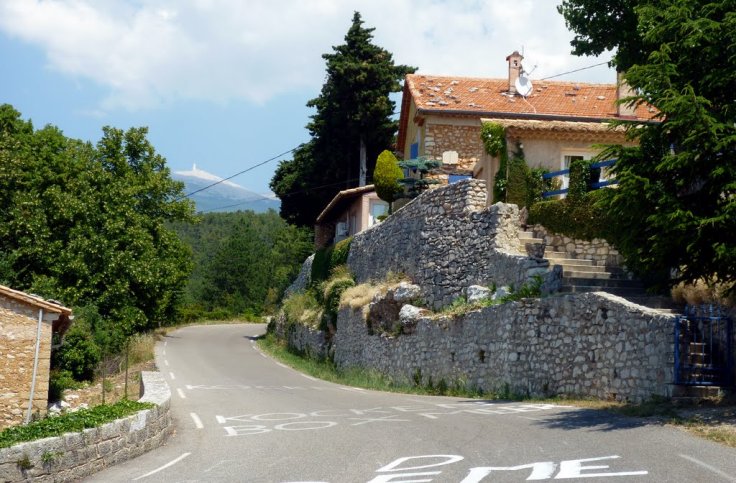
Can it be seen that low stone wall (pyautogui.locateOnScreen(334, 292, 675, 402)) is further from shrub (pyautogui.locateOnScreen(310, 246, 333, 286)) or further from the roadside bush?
shrub (pyautogui.locateOnScreen(310, 246, 333, 286))

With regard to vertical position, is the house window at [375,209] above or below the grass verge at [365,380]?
above

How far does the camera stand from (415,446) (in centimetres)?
1186

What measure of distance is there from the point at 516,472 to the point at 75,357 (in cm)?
2656

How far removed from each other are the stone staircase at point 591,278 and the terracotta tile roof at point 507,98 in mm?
13472

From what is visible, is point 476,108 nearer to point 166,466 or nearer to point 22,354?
point 22,354

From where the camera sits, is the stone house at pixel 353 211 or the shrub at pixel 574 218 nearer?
the shrub at pixel 574 218

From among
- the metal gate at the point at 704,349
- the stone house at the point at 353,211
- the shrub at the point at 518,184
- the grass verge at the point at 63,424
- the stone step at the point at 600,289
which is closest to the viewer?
the grass verge at the point at 63,424

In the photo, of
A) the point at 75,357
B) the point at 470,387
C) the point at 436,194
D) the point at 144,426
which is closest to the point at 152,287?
the point at 75,357

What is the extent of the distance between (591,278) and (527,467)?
38.2 ft

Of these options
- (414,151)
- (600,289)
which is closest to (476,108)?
(414,151)

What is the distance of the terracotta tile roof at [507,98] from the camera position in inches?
1384

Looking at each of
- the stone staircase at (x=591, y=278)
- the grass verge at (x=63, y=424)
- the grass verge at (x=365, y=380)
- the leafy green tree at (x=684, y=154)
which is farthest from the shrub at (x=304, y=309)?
the grass verge at (x=63, y=424)

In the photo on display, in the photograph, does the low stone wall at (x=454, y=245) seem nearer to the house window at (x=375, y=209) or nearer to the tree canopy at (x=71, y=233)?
the house window at (x=375, y=209)

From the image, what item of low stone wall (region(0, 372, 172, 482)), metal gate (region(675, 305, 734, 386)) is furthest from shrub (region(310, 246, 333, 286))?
low stone wall (region(0, 372, 172, 482))
